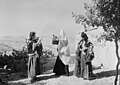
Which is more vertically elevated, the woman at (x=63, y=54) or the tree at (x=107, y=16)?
the tree at (x=107, y=16)

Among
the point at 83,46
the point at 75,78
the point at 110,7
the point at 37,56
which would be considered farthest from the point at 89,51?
the point at 110,7

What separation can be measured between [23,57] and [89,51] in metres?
5.25

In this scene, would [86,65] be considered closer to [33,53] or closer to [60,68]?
[60,68]

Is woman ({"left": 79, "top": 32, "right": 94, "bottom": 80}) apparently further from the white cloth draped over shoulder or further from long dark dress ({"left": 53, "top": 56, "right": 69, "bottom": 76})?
long dark dress ({"left": 53, "top": 56, "right": 69, "bottom": 76})

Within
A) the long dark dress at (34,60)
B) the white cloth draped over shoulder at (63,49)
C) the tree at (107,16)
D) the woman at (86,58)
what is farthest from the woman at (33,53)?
the tree at (107,16)

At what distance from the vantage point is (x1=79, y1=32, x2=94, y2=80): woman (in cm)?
912

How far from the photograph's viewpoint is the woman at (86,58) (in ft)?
29.9

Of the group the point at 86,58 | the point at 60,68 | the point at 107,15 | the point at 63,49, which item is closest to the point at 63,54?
the point at 63,49

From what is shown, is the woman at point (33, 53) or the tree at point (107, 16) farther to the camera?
the woman at point (33, 53)

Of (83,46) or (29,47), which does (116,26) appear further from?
(29,47)

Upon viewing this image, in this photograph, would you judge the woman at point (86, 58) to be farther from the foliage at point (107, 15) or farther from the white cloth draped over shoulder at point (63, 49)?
the foliage at point (107, 15)

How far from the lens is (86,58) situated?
9.18 meters

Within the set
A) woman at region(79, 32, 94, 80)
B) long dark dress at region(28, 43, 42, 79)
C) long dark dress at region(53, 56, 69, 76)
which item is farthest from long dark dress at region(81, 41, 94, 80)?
long dark dress at region(28, 43, 42, 79)

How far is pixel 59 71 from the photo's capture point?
1012 cm
